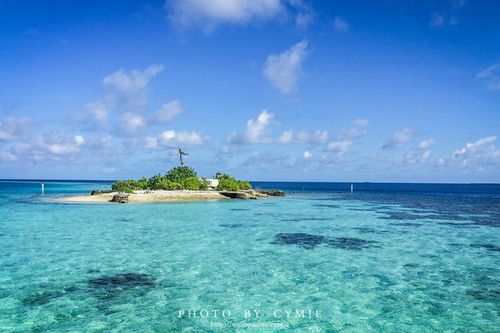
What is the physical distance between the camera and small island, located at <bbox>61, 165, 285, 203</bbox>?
51438 mm

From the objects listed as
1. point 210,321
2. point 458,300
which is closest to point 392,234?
point 458,300

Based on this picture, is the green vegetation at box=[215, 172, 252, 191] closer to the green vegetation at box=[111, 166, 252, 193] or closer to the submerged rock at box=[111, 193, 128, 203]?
the green vegetation at box=[111, 166, 252, 193]

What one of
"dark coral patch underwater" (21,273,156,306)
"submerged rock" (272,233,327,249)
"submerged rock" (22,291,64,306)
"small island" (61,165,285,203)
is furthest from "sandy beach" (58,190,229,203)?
"submerged rock" (22,291,64,306)

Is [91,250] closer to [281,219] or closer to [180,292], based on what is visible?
[180,292]

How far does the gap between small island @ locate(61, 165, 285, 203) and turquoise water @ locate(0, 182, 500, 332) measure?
2756cm

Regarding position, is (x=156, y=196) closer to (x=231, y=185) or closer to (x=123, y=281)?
(x=231, y=185)

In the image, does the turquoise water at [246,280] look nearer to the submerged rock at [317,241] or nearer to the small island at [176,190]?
the submerged rock at [317,241]

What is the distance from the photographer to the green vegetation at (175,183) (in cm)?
6406

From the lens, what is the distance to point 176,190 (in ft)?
205

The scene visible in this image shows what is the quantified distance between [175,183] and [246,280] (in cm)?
5204

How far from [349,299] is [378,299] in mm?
874

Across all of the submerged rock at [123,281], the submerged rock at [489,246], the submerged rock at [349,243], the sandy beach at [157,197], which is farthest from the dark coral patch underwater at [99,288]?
the sandy beach at [157,197]

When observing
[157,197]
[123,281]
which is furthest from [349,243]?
[157,197]

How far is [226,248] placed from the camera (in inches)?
732
